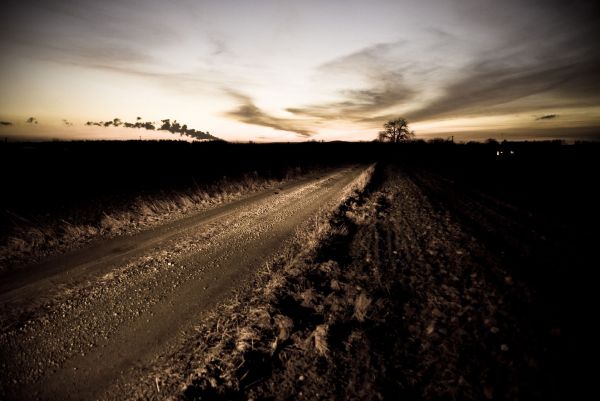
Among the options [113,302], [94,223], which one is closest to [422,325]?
[113,302]

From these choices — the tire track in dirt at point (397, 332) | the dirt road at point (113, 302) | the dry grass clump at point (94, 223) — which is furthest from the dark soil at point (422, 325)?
the dry grass clump at point (94, 223)

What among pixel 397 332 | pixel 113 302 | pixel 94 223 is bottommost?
pixel 113 302

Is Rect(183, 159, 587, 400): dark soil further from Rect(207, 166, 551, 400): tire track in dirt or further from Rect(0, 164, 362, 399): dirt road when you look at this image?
Rect(0, 164, 362, 399): dirt road

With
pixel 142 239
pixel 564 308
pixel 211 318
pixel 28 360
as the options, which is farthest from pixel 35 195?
pixel 564 308

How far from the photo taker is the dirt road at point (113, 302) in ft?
14.0

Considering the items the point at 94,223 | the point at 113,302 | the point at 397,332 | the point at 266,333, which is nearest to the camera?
the point at 397,332

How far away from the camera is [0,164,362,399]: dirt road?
425 centimetres

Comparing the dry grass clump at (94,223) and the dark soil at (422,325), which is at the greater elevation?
the dark soil at (422,325)

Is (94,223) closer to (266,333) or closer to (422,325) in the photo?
(266,333)

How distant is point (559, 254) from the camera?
6156 millimetres

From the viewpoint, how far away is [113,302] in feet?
19.3

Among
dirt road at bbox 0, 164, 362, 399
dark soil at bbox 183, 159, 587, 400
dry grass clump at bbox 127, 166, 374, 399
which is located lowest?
dirt road at bbox 0, 164, 362, 399

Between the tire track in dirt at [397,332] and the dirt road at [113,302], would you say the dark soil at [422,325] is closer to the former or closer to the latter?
the tire track in dirt at [397,332]

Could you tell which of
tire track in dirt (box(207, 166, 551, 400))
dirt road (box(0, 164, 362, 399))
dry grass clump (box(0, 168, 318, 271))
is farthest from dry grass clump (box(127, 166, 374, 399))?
dry grass clump (box(0, 168, 318, 271))
